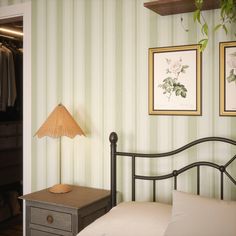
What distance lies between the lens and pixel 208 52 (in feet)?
7.80

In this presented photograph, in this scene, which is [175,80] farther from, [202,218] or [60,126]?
[202,218]

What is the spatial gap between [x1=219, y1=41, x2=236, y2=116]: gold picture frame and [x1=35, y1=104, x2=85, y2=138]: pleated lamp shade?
1.00m

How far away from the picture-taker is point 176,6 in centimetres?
228

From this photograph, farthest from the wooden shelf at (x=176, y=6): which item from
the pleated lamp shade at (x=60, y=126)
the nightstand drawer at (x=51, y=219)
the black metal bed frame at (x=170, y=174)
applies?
the nightstand drawer at (x=51, y=219)

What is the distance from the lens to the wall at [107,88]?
2.41 meters

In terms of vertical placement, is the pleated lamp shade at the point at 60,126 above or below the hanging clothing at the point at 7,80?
below

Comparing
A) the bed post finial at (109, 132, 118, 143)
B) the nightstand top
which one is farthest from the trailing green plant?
the nightstand top

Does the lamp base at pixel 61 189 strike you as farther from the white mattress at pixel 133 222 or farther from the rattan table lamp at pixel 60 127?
the white mattress at pixel 133 222

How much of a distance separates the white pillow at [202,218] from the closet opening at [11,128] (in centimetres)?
232

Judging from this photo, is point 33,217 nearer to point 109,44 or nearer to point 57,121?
point 57,121

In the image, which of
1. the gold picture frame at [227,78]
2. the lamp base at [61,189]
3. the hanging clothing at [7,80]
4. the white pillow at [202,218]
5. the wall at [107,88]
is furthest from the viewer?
the hanging clothing at [7,80]

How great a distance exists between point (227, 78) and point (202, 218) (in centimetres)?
90

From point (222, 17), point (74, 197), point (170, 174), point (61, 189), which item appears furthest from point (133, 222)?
point (222, 17)

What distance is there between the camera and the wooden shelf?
2.20 metres
